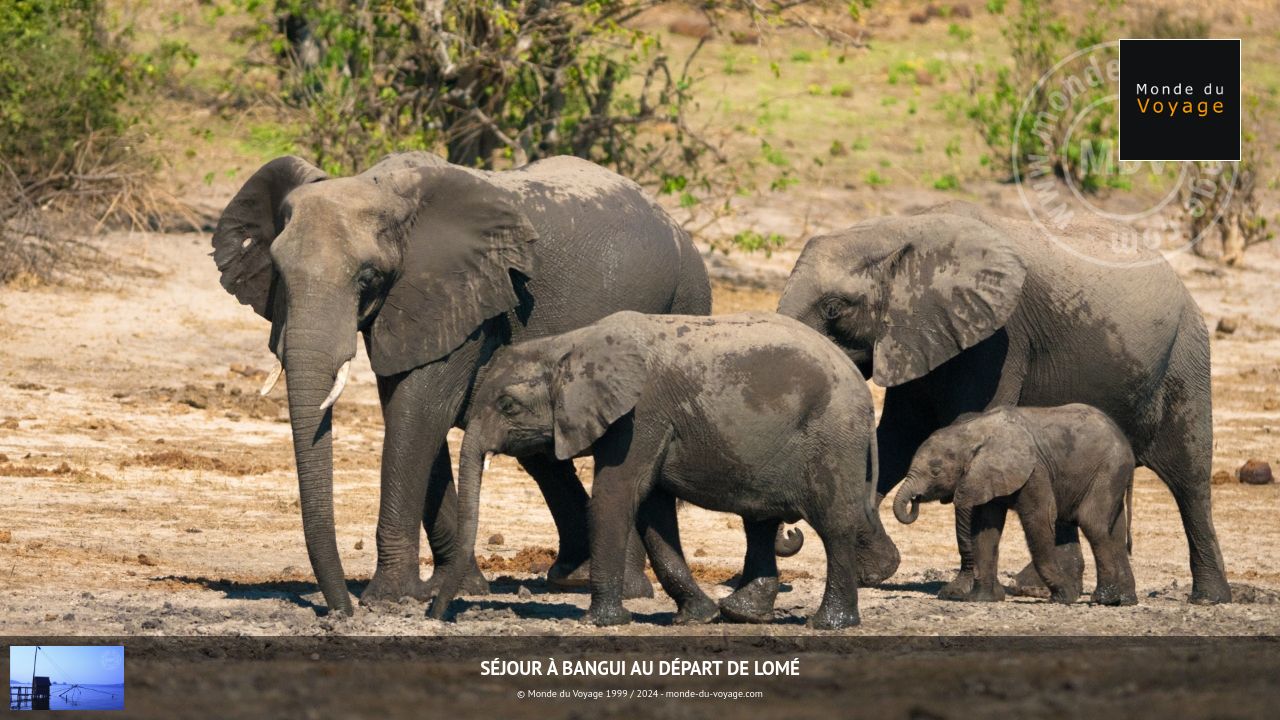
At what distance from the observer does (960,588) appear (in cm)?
1136

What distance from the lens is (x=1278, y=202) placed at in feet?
83.7

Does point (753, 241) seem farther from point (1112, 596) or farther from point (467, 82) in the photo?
point (1112, 596)

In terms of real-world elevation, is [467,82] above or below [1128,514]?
above

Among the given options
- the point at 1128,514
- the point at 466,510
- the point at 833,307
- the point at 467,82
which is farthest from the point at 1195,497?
the point at 467,82

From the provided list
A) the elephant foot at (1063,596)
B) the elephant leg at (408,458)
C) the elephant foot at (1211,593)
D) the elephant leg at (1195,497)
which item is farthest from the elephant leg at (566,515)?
the elephant foot at (1211,593)

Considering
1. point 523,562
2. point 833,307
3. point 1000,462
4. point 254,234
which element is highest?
point 254,234

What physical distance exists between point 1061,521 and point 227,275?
14.6 feet

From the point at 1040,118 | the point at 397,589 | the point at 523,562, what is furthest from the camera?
the point at 1040,118

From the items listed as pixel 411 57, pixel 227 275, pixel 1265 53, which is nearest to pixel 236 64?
pixel 411 57

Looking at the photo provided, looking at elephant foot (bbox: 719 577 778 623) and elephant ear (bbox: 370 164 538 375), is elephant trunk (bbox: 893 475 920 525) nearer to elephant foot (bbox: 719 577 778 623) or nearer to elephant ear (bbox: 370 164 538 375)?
elephant foot (bbox: 719 577 778 623)

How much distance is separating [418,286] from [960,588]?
125 inches

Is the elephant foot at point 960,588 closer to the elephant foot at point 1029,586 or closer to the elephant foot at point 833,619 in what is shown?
the elephant foot at point 1029,586

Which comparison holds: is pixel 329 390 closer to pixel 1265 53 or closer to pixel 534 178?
pixel 534 178

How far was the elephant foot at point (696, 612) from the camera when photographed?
1033cm
